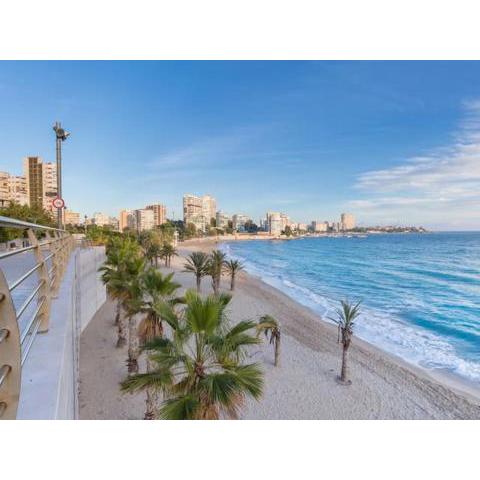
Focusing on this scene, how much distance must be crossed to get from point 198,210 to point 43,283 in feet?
421

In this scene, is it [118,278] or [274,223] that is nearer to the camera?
[118,278]

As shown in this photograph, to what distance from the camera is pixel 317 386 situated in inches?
380

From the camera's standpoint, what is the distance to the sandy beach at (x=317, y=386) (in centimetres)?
825

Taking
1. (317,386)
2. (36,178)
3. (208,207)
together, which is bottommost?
(317,386)

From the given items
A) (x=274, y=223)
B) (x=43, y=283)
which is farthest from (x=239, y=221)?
(x=43, y=283)

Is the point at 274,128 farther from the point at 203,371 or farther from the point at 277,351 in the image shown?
the point at 203,371

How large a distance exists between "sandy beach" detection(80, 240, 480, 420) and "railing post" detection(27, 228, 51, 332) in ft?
18.0

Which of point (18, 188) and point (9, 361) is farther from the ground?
point (18, 188)

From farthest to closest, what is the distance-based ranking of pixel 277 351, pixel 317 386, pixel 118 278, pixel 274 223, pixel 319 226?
pixel 319 226 < pixel 274 223 < pixel 277 351 < pixel 317 386 < pixel 118 278

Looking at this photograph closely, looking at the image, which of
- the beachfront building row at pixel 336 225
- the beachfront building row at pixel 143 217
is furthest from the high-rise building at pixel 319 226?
the beachfront building row at pixel 143 217

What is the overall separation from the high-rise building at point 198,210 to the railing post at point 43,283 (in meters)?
112

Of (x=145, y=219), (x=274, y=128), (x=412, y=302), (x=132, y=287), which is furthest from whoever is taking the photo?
(x=145, y=219)
